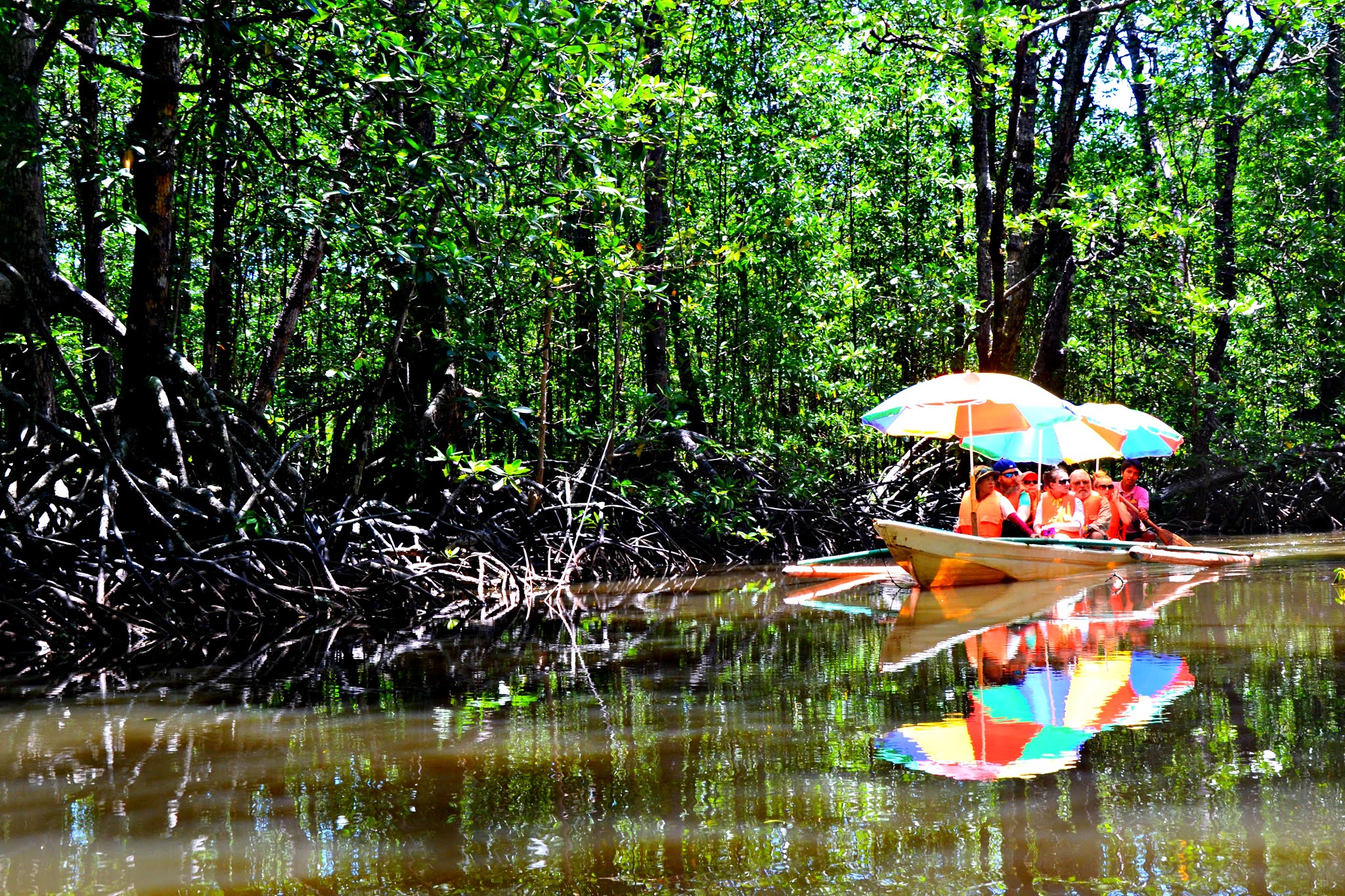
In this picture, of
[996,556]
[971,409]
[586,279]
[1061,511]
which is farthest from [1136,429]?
[586,279]

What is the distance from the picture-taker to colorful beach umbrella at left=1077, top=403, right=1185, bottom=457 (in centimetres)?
1259

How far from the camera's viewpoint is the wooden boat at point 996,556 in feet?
31.0

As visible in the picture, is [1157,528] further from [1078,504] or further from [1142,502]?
[1078,504]

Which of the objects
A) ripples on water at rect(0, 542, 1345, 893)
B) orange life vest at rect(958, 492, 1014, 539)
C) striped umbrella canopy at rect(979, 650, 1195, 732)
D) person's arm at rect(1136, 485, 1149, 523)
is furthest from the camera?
person's arm at rect(1136, 485, 1149, 523)

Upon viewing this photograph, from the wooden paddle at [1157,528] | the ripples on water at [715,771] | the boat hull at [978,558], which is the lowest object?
the ripples on water at [715,771]

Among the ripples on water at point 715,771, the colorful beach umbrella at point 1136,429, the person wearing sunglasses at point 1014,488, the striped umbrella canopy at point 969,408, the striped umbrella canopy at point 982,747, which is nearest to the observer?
the ripples on water at point 715,771

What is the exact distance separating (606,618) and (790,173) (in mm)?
7576

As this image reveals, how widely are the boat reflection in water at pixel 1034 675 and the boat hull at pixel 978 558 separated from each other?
37cm

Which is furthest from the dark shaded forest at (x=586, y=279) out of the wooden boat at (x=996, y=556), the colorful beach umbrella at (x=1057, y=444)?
the wooden boat at (x=996, y=556)

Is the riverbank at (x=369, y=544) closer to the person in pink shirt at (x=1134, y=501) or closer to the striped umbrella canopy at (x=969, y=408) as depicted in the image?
the striped umbrella canopy at (x=969, y=408)

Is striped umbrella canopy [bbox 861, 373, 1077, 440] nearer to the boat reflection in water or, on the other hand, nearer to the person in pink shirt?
the boat reflection in water

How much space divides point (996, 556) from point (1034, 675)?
4.43 m

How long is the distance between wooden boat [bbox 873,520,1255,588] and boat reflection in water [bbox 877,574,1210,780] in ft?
1.25

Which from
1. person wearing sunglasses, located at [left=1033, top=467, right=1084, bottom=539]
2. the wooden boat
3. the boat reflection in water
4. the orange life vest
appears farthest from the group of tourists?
the boat reflection in water
